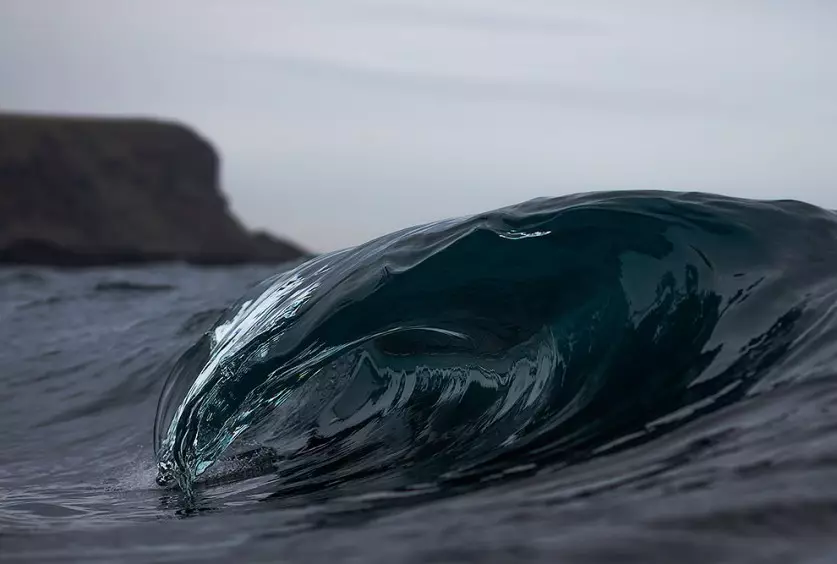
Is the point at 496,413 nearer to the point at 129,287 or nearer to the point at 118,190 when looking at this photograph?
the point at 129,287

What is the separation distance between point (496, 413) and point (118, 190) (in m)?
40.9

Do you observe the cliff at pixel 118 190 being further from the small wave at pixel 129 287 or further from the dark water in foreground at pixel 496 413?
the dark water in foreground at pixel 496 413

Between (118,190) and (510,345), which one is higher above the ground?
(118,190)

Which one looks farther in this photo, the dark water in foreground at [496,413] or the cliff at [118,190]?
the cliff at [118,190]

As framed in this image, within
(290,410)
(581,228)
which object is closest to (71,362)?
(290,410)

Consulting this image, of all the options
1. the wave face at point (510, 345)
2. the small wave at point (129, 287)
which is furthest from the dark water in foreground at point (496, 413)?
the small wave at point (129, 287)

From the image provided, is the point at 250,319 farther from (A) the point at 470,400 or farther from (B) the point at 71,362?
(B) the point at 71,362

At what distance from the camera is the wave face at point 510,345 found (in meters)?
2.58

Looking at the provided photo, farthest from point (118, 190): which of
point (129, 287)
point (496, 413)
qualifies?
point (496, 413)

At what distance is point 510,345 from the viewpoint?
2979 mm

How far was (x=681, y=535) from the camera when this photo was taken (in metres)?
1.68

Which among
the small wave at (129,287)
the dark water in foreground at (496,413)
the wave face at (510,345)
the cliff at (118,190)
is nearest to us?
the dark water in foreground at (496,413)

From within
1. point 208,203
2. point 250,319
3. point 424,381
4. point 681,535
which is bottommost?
point 681,535

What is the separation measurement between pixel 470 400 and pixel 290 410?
574 millimetres
